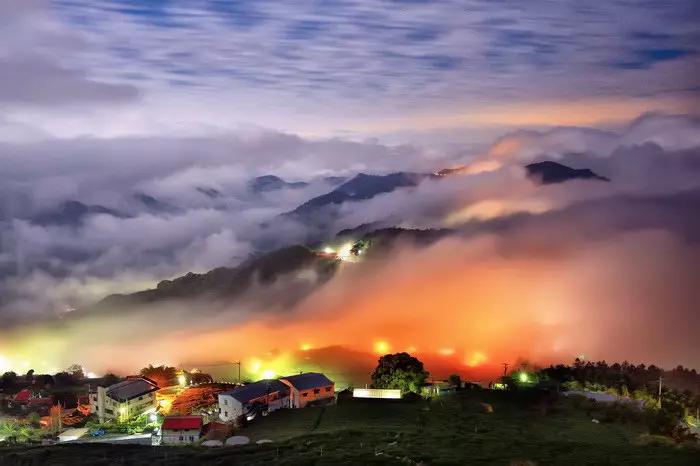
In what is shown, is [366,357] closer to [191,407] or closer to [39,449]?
[191,407]

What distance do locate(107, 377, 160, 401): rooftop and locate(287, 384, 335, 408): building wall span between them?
1248 cm

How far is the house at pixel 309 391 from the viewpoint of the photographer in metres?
50.9

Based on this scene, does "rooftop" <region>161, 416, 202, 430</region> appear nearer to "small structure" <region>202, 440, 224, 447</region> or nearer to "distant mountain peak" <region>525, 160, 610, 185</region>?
"small structure" <region>202, 440, 224, 447</region>

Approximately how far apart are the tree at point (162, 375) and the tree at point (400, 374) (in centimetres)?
2124

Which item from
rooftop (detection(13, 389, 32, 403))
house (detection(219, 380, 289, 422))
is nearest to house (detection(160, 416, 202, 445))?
house (detection(219, 380, 289, 422))

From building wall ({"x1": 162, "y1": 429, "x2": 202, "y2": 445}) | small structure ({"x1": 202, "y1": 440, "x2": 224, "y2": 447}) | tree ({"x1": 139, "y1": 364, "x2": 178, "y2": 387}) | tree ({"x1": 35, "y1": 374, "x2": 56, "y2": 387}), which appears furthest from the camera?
tree ({"x1": 35, "y1": 374, "x2": 56, "y2": 387})

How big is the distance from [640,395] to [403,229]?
331 ft

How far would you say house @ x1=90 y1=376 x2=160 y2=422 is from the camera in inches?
2005

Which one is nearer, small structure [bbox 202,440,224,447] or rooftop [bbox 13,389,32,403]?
small structure [bbox 202,440,224,447]

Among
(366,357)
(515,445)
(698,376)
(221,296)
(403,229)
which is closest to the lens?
(515,445)

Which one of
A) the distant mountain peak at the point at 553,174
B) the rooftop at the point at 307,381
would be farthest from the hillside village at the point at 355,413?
the distant mountain peak at the point at 553,174

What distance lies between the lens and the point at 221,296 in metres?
132

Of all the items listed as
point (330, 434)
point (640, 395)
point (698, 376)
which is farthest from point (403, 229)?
point (330, 434)

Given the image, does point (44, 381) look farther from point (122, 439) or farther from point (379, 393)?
point (379, 393)
